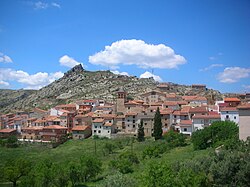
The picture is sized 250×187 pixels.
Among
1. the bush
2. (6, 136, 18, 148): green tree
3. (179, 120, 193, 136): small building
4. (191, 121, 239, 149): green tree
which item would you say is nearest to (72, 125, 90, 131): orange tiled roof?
(6, 136, 18, 148): green tree

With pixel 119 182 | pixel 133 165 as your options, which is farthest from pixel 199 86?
pixel 119 182

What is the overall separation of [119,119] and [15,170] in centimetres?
2945

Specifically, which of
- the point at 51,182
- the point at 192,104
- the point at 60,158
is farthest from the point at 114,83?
the point at 51,182

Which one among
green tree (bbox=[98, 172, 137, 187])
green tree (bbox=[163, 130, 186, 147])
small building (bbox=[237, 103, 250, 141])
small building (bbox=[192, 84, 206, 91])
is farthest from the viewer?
small building (bbox=[192, 84, 206, 91])

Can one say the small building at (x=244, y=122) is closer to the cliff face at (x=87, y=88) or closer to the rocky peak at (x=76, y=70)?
the cliff face at (x=87, y=88)

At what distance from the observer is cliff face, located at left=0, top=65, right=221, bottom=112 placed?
103m

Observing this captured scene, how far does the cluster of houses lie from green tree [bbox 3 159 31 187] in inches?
890

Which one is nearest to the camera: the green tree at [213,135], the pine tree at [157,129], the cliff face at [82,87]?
the green tree at [213,135]

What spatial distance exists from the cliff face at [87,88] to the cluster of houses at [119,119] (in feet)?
89.0

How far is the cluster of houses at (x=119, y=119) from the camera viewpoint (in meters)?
49.1

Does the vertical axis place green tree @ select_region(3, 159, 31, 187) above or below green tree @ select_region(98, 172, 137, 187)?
below

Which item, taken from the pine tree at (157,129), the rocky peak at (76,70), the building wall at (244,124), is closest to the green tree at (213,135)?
the building wall at (244,124)

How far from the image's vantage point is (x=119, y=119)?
58.3 m

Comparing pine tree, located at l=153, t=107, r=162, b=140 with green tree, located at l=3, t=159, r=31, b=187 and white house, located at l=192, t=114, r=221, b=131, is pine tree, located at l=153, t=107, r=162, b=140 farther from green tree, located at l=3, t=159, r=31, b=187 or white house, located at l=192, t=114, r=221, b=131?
green tree, located at l=3, t=159, r=31, b=187
